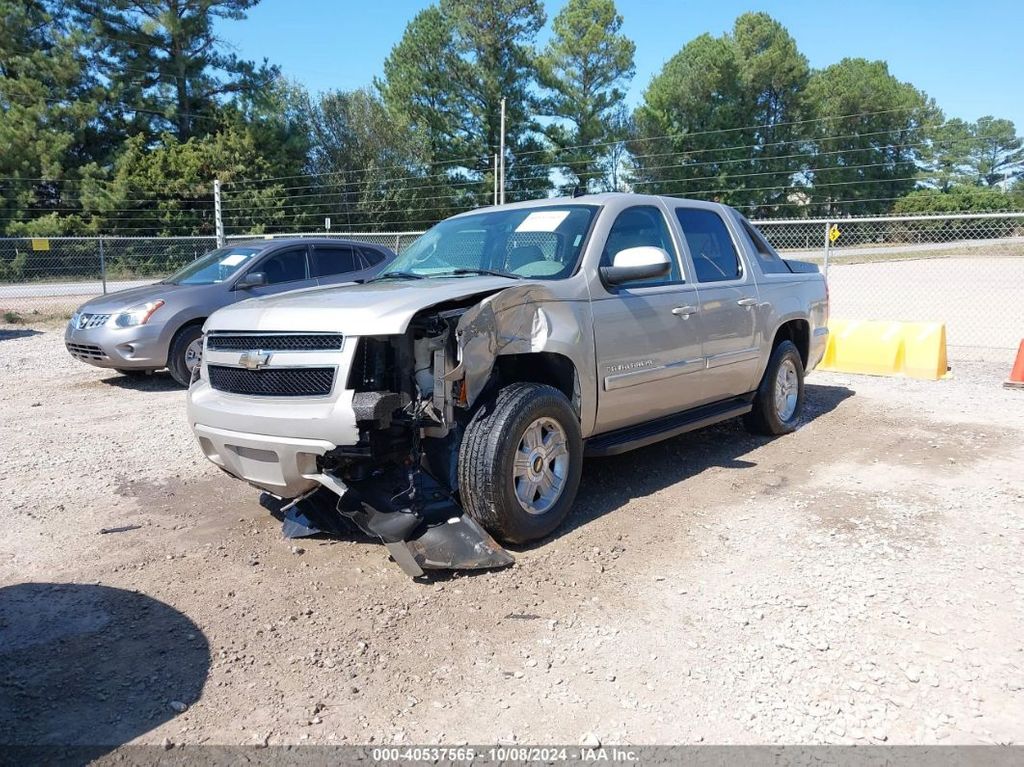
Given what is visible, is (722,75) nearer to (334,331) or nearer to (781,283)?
(781,283)

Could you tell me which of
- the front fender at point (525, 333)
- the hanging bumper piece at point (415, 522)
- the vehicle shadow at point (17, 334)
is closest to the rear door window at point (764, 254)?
the front fender at point (525, 333)

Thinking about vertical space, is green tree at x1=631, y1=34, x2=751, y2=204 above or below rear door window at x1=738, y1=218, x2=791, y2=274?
above

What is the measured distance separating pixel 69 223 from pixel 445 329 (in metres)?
33.2

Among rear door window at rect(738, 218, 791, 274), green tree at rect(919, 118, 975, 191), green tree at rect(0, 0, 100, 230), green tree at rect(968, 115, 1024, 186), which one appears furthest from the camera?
green tree at rect(968, 115, 1024, 186)

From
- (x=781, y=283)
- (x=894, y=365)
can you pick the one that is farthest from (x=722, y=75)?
(x=781, y=283)

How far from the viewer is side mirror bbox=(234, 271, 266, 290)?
8.94 m

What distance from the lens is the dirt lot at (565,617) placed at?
281cm

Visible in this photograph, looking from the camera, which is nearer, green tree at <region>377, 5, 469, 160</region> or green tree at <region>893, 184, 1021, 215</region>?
green tree at <region>377, 5, 469, 160</region>

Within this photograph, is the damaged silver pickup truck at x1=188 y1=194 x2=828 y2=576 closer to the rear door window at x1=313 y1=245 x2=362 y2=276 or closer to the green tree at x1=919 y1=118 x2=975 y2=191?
the rear door window at x1=313 y1=245 x2=362 y2=276

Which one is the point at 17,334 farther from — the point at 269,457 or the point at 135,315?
the point at 269,457

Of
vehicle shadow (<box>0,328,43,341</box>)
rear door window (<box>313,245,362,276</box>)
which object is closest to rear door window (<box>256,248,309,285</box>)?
rear door window (<box>313,245,362,276</box>)

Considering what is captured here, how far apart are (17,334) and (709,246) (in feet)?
42.2

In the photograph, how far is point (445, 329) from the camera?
3893mm

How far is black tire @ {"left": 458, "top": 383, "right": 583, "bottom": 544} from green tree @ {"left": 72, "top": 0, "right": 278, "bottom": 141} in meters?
36.9
